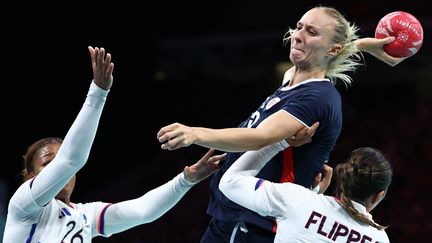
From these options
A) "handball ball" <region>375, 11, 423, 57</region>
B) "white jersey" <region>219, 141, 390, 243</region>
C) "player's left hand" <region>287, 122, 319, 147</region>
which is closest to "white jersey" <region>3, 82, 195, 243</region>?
"white jersey" <region>219, 141, 390, 243</region>

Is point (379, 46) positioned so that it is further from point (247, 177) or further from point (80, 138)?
point (80, 138)

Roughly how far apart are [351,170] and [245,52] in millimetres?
7188

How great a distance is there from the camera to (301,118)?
3.38 meters

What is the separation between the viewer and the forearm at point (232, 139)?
3.06 meters

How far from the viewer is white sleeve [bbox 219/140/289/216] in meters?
3.31

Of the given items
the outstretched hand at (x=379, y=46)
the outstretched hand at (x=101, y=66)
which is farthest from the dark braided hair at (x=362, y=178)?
the outstretched hand at (x=101, y=66)

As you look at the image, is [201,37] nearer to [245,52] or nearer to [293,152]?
[245,52]

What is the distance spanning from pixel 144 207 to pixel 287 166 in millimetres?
912

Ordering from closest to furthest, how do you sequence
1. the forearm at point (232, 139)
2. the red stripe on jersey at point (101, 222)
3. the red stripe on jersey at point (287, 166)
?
the forearm at point (232, 139) → the red stripe on jersey at point (287, 166) → the red stripe on jersey at point (101, 222)

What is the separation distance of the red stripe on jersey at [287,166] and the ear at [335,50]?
519mm

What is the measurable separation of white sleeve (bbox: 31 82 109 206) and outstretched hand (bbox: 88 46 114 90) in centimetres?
4

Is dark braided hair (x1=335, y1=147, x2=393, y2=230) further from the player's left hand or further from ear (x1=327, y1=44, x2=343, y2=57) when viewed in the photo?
ear (x1=327, y1=44, x2=343, y2=57)

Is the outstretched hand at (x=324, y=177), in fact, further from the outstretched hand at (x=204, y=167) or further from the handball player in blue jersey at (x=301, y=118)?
the outstretched hand at (x=204, y=167)

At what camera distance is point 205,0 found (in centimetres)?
1106
